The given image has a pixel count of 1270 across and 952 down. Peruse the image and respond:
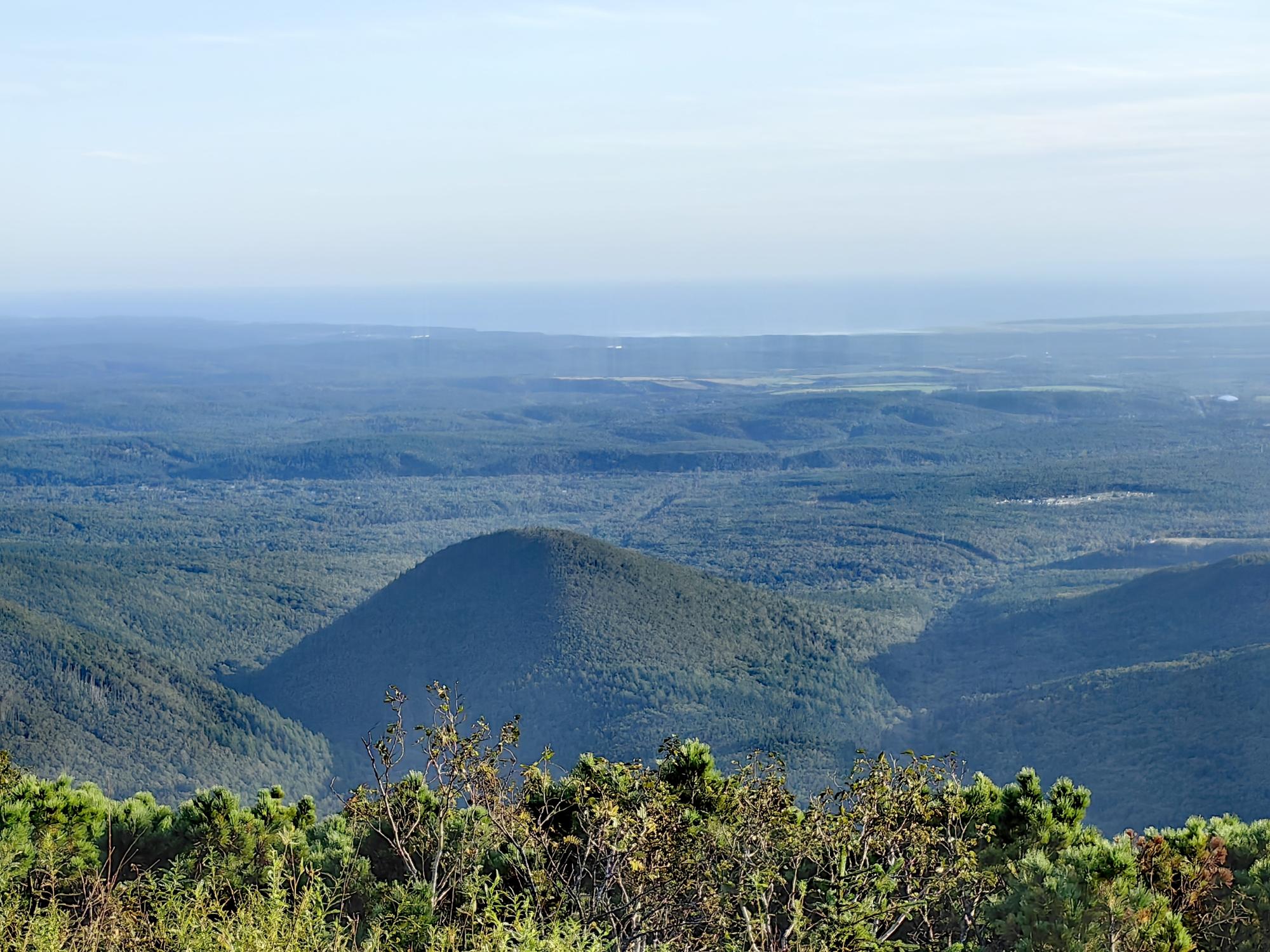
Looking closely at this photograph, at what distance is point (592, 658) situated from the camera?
6869 centimetres

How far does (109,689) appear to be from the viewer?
203 ft

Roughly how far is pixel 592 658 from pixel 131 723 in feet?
75.4

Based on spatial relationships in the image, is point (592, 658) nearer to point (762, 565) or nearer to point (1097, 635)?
point (1097, 635)

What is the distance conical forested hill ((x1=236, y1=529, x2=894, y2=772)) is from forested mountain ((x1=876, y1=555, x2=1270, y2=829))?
498 centimetres

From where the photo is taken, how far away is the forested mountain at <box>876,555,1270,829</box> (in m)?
48.9

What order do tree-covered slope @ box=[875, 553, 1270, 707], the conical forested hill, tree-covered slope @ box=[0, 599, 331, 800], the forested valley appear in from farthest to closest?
tree-covered slope @ box=[875, 553, 1270, 707] < the conical forested hill < tree-covered slope @ box=[0, 599, 331, 800] < the forested valley

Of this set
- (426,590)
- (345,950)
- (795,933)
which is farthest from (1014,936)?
(426,590)

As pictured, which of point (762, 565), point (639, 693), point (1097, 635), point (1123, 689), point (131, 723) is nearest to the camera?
point (1123, 689)

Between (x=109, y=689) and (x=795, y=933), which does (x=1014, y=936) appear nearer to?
(x=795, y=933)

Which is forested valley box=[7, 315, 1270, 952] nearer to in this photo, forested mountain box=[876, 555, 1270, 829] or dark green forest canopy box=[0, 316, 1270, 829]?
forested mountain box=[876, 555, 1270, 829]

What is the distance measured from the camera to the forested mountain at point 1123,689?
48906 millimetres

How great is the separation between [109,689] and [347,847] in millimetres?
46112

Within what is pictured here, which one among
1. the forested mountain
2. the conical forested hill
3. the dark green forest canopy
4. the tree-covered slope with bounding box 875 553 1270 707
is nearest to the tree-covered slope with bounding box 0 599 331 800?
the dark green forest canopy

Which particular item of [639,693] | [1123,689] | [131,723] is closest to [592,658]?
[639,693]
